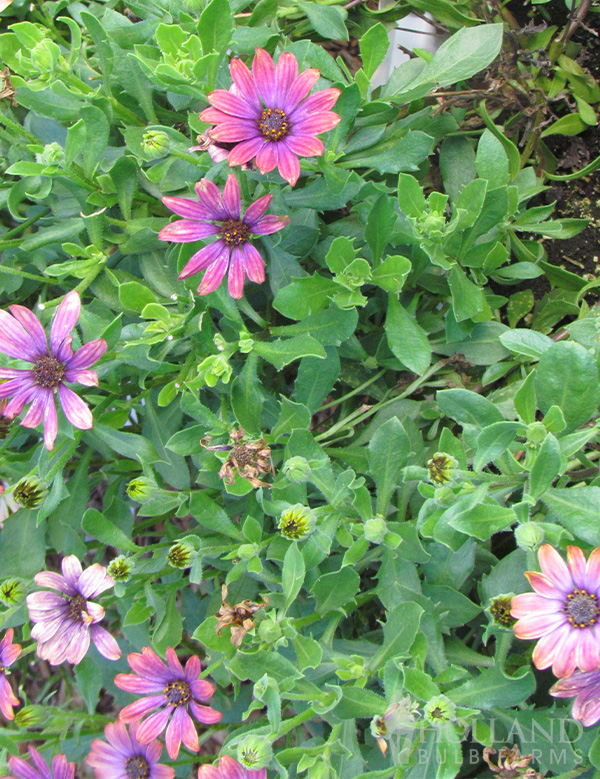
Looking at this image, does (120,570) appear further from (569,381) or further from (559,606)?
(569,381)

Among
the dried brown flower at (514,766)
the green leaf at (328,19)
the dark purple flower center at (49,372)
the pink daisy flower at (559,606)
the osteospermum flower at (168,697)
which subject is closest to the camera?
the pink daisy flower at (559,606)

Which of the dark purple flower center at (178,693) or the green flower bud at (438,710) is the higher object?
the green flower bud at (438,710)

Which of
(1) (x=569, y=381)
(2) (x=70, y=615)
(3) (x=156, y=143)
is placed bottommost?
(2) (x=70, y=615)

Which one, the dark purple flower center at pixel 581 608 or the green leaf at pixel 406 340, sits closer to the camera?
the dark purple flower center at pixel 581 608

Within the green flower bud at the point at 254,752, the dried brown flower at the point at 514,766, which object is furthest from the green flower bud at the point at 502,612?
the green flower bud at the point at 254,752

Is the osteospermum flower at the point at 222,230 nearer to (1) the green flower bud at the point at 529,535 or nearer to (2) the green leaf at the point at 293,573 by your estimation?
(2) the green leaf at the point at 293,573

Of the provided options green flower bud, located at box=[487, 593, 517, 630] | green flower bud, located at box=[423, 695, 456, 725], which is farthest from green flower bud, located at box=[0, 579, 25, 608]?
green flower bud, located at box=[487, 593, 517, 630]

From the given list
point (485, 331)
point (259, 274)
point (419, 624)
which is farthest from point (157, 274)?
point (419, 624)

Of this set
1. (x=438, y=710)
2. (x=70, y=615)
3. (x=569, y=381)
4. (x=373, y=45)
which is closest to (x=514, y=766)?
(x=438, y=710)
